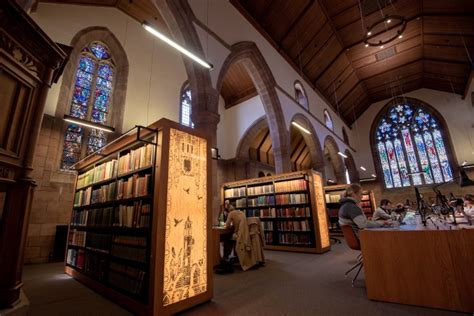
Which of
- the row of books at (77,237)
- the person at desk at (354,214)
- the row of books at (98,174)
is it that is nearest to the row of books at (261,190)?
the person at desk at (354,214)

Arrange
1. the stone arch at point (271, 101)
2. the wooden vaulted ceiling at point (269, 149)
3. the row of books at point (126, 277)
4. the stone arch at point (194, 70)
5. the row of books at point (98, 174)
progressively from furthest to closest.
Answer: the wooden vaulted ceiling at point (269, 149) < the stone arch at point (271, 101) < the stone arch at point (194, 70) < the row of books at point (98, 174) < the row of books at point (126, 277)

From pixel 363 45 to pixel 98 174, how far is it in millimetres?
12162

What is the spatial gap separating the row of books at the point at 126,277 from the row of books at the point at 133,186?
839 mm

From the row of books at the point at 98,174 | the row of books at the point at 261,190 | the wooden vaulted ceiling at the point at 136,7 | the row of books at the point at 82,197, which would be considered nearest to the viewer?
the row of books at the point at 98,174

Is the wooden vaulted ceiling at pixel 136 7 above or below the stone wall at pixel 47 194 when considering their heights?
above

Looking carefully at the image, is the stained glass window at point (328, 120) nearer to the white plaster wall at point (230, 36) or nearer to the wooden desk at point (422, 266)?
the white plaster wall at point (230, 36)

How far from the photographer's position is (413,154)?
14383 millimetres

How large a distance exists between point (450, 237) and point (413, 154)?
15.5m

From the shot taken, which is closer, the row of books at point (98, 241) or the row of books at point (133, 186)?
the row of books at point (133, 186)

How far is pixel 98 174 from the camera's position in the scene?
143 inches

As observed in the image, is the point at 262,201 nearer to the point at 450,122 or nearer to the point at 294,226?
the point at 294,226

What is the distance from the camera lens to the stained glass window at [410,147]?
13570 millimetres

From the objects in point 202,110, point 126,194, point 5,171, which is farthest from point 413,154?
point 5,171

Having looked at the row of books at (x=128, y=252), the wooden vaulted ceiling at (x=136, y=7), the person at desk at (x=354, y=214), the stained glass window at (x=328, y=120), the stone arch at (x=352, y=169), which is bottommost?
the row of books at (x=128, y=252)
